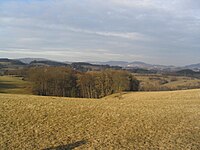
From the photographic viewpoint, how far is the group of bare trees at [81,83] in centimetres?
8119

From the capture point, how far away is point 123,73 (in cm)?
8625

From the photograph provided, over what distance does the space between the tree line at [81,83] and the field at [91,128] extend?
184 feet

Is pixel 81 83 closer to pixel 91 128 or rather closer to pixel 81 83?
pixel 81 83

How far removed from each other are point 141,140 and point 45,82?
67.2 meters

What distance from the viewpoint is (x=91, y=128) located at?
17.9 meters

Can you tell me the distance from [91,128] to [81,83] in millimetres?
65907

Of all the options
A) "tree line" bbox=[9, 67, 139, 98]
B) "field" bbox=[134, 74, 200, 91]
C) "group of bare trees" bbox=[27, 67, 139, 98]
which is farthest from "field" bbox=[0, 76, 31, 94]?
"field" bbox=[134, 74, 200, 91]

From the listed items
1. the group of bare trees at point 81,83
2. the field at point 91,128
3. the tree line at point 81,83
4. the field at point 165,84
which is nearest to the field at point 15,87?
the tree line at point 81,83

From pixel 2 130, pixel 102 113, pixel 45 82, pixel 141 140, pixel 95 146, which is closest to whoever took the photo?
pixel 95 146

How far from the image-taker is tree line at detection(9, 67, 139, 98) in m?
81.1

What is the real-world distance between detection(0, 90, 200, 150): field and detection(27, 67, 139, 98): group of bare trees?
56.2 metres

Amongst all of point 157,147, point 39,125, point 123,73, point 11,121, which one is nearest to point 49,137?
point 39,125

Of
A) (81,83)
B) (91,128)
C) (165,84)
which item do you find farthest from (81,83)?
(91,128)

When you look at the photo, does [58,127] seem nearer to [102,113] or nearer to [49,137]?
[49,137]
